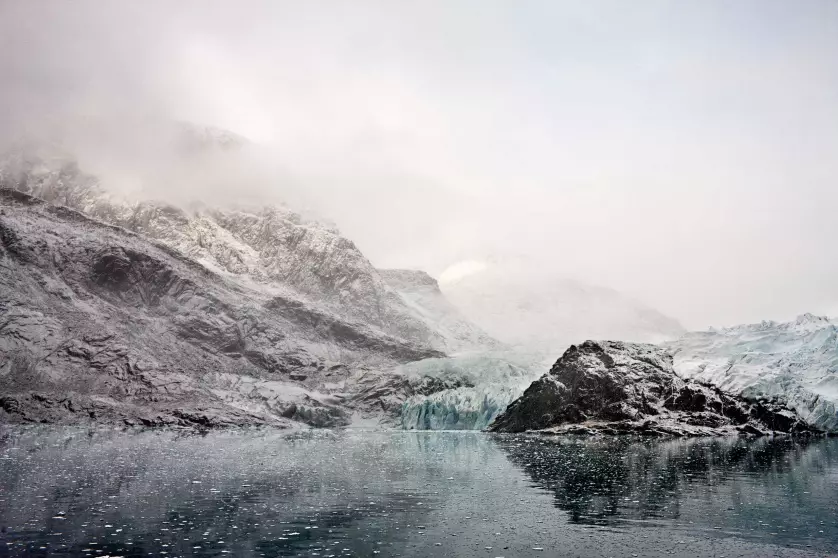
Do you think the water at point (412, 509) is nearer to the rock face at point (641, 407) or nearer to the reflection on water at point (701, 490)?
the reflection on water at point (701, 490)

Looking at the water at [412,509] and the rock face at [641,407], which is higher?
the rock face at [641,407]

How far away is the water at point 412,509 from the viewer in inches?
1378

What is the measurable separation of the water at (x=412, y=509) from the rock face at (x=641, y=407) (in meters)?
101

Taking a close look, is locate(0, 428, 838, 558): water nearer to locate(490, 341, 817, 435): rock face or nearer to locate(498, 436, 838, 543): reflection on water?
locate(498, 436, 838, 543): reflection on water

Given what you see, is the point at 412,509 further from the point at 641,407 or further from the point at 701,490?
the point at 641,407

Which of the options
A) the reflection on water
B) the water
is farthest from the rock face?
the water

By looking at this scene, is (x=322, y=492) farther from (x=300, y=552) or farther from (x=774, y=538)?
(x=774, y=538)

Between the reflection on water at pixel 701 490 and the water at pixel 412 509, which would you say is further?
the reflection on water at pixel 701 490

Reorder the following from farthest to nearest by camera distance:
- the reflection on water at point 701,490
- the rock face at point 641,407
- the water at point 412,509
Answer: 1. the rock face at point 641,407
2. the reflection on water at point 701,490
3. the water at point 412,509

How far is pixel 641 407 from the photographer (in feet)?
609

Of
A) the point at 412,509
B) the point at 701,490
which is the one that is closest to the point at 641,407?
the point at 701,490

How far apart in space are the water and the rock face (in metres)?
101

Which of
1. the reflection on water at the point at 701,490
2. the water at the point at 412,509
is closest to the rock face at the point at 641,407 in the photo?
the reflection on water at the point at 701,490

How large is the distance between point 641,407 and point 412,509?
155 m
